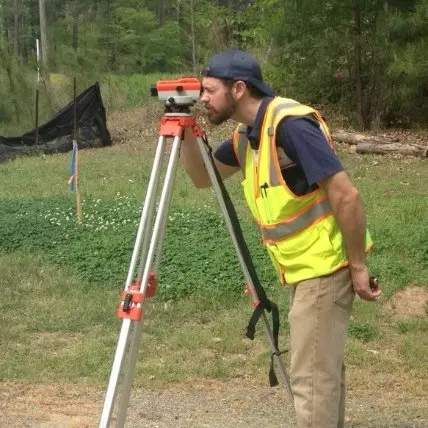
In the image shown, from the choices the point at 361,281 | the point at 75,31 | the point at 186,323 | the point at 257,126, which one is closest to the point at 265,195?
the point at 257,126

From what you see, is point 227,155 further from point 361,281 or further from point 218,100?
point 361,281

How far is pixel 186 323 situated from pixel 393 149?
9747 mm

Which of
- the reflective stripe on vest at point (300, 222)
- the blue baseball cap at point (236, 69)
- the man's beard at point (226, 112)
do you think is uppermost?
the blue baseball cap at point (236, 69)

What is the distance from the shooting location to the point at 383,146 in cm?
1591

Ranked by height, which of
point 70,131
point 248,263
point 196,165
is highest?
point 196,165

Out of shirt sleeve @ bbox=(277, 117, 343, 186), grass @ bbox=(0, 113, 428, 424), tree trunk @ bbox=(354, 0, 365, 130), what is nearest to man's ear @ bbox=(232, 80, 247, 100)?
shirt sleeve @ bbox=(277, 117, 343, 186)

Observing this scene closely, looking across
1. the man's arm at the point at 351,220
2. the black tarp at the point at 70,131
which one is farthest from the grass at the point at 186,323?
the black tarp at the point at 70,131

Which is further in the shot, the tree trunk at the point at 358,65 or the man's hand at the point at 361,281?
the tree trunk at the point at 358,65

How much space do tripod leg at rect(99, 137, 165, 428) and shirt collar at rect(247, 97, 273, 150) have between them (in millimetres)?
359

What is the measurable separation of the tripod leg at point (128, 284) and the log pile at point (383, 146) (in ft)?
41.4

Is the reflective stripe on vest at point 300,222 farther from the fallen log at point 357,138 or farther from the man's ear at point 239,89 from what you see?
the fallen log at point 357,138

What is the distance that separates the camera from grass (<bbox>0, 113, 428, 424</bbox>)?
5840 millimetres

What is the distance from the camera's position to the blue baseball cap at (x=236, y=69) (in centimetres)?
337

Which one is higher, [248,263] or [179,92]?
[179,92]
